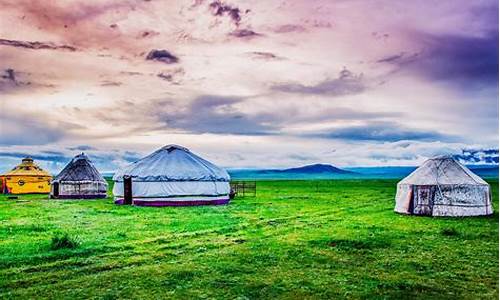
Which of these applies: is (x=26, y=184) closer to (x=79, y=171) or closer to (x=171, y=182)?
(x=79, y=171)

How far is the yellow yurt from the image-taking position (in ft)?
133

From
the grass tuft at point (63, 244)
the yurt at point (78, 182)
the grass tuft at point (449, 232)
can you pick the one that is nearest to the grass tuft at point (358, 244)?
the grass tuft at point (449, 232)

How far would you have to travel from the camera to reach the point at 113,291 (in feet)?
25.9

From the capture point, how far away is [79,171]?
34406mm

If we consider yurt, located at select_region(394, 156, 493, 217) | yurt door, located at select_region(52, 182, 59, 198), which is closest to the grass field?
yurt, located at select_region(394, 156, 493, 217)

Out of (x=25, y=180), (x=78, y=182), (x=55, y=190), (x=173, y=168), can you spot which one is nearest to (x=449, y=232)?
(x=173, y=168)

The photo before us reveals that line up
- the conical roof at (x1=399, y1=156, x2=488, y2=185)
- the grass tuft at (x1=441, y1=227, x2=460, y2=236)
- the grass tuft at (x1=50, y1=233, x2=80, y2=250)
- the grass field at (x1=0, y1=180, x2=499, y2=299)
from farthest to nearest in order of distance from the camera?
the conical roof at (x1=399, y1=156, x2=488, y2=185) < the grass tuft at (x1=441, y1=227, x2=460, y2=236) < the grass tuft at (x1=50, y1=233, x2=80, y2=250) < the grass field at (x1=0, y1=180, x2=499, y2=299)

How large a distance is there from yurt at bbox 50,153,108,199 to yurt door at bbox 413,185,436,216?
893 inches

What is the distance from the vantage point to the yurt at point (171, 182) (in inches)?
Answer: 1066

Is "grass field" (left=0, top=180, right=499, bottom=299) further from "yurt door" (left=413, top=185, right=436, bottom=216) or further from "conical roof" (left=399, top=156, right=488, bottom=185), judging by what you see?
"conical roof" (left=399, top=156, right=488, bottom=185)

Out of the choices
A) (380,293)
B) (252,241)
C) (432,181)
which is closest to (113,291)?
(380,293)

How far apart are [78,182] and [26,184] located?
9.77 meters

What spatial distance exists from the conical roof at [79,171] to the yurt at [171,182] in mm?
5610

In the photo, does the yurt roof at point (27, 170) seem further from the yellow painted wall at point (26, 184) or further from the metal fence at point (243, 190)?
the metal fence at point (243, 190)
